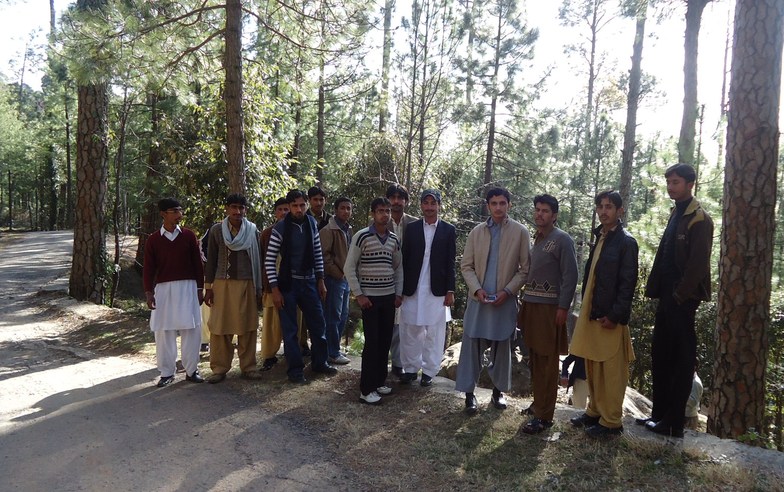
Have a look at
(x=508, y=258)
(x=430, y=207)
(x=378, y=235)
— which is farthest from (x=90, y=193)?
(x=508, y=258)

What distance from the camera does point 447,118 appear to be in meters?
13.5

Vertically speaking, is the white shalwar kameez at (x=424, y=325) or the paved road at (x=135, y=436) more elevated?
the white shalwar kameez at (x=424, y=325)

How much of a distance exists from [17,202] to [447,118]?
4653 cm

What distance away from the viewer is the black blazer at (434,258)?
4.91 metres

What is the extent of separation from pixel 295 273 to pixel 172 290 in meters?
1.29

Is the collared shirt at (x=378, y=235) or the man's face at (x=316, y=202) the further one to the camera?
the man's face at (x=316, y=202)

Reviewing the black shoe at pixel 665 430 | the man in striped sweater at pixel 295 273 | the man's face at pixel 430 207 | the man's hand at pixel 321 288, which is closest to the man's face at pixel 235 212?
the man in striped sweater at pixel 295 273

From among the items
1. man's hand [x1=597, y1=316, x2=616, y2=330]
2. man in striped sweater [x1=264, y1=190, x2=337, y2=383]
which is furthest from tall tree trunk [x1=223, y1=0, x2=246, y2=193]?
man's hand [x1=597, y1=316, x2=616, y2=330]

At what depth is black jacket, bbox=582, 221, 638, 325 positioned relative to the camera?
3.60 meters

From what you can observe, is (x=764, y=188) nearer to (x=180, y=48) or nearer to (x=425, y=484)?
(x=425, y=484)

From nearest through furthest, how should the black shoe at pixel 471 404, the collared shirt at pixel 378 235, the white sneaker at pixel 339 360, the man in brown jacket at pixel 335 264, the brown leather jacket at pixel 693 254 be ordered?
the brown leather jacket at pixel 693 254, the black shoe at pixel 471 404, the collared shirt at pixel 378 235, the man in brown jacket at pixel 335 264, the white sneaker at pixel 339 360

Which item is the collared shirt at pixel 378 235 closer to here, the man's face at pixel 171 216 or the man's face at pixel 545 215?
the man's face at pixel 545 215

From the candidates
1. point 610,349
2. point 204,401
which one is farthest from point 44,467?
point 610,349

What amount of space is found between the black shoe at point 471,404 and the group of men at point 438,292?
0.05 feet
